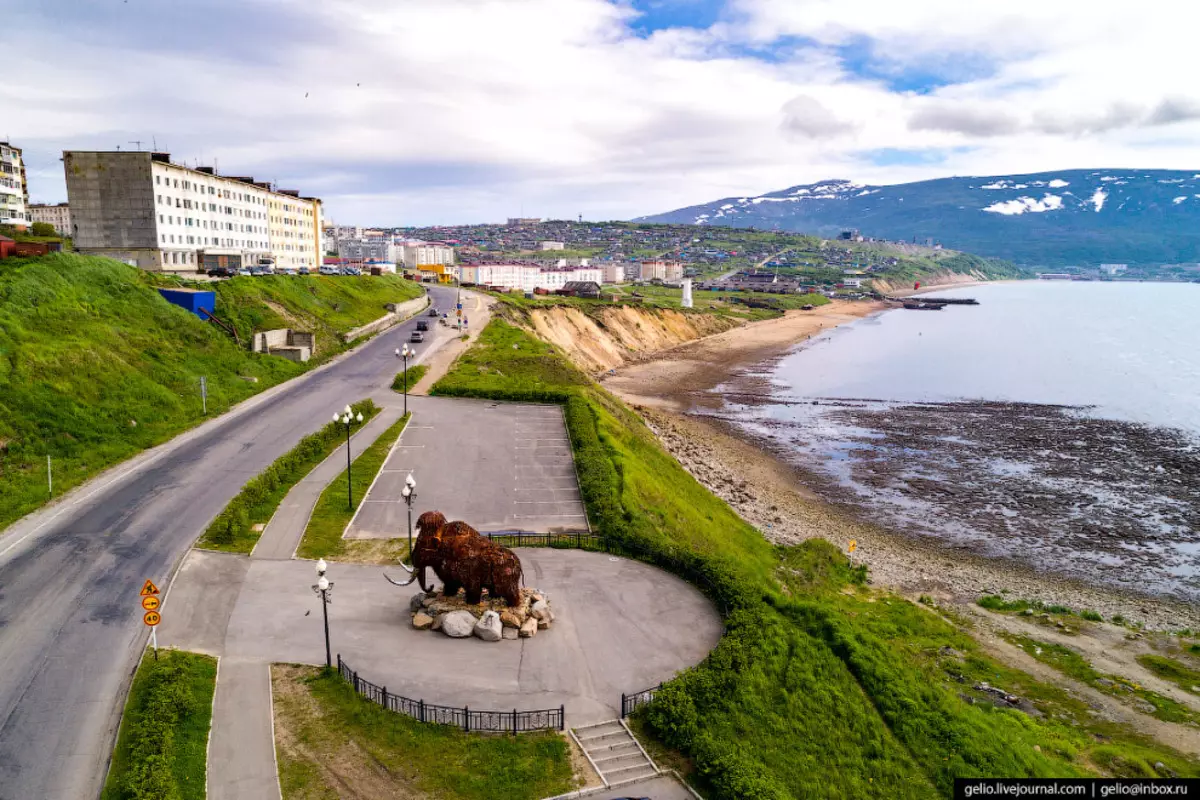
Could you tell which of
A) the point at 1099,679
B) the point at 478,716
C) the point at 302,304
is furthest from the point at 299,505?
the point at 302,304

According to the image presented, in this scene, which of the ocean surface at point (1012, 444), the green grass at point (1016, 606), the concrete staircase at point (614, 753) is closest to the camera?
the concrete staircase at point (614, 753)

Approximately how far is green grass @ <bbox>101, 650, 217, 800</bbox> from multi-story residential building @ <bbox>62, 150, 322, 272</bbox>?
52003 mm

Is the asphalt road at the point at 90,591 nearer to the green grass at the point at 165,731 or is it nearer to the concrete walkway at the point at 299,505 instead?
the green grass at the point at 165,731

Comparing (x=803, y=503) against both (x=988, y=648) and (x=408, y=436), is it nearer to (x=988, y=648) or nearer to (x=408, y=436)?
(x=988, y=648)

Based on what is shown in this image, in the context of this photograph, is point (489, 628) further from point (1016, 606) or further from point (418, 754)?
point (1016, 606)

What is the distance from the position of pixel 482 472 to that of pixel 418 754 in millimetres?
19281

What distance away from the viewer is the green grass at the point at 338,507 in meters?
24.8

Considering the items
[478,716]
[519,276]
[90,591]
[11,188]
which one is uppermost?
[11,188]

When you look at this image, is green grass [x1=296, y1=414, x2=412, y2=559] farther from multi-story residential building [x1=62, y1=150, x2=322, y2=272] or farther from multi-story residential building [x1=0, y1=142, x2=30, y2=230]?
multi-story residential building [x1=0, y1=142, x2=30, y2=230]

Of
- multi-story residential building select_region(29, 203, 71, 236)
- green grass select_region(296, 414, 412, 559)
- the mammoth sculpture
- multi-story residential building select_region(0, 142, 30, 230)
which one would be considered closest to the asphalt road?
green grass select_region(296, 414, 412, 559)

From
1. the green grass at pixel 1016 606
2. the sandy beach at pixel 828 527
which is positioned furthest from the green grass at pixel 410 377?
the green grass at pixel 1016 606

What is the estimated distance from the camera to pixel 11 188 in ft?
268

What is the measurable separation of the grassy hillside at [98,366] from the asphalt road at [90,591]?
218 cm

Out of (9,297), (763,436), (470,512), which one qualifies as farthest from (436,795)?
(763,436)
